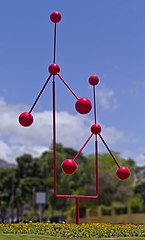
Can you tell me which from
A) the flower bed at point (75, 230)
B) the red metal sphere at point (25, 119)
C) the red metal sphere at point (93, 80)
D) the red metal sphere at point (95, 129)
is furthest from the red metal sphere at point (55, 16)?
the flower bed at point (75, 230)

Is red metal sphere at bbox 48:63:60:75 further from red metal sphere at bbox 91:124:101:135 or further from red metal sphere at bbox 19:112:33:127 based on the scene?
red metal sphere at bbox 91:124:101:135

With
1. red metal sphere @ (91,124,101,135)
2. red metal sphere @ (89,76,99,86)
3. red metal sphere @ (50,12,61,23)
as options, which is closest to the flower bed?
red metal sphere @ (91,124,101,135)

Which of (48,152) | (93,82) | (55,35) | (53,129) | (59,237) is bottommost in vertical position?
(59,237)

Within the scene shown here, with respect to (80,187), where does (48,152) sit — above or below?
above

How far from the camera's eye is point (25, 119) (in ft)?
50.9

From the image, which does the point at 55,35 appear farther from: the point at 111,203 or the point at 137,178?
the point at 137,178

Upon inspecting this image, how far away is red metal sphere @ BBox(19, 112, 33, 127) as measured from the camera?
15492mm

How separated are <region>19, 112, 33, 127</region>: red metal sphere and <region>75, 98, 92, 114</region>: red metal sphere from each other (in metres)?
1.74

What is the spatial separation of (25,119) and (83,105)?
6.86 feet

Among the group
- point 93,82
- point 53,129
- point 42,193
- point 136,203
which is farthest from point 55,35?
point 136,203

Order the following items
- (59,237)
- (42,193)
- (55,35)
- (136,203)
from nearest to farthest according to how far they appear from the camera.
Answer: (59,237), (55,35), (42,193), (136,203)

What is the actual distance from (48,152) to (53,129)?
5716 centimetres

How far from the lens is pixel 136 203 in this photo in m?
57.1

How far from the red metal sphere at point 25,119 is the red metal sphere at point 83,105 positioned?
174cm
